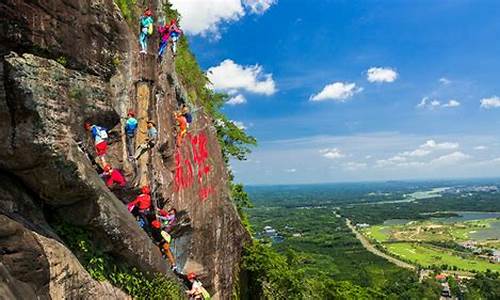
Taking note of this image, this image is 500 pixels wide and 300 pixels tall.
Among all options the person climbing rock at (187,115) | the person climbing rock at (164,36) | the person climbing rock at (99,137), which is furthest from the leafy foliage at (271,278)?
the person climbing rock at (99,137)

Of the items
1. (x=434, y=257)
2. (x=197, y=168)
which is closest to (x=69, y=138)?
(x=197, y=168)

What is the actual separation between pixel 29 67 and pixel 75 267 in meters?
3.72

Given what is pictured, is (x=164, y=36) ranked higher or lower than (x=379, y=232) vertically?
higher

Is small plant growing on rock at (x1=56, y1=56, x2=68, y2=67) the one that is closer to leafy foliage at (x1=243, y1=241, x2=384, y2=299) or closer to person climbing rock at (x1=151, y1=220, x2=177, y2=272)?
person climbing rock at (x1=151, y1=220, x2=177, y2=272)

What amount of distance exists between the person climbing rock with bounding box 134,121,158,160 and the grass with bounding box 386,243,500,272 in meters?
95.4

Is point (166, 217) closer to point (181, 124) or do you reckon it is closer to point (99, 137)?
point (181, 124)

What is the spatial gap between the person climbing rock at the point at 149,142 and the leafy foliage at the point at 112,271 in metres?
2.77

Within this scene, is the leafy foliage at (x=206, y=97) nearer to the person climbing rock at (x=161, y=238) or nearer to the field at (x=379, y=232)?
the person climbing rock at (x=161, y=238)

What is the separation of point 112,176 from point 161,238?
2639 millimetres

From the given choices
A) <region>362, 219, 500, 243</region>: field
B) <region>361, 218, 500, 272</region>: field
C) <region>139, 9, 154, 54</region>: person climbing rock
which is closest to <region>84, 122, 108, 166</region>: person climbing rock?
<region>139, 9, 154, 54</region>: person climbing rock

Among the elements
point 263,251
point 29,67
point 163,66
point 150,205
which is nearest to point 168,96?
point 163,66

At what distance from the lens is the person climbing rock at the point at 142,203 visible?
1082 cm

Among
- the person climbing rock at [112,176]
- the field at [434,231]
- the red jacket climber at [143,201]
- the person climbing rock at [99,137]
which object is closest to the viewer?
the person climbing rock at [99,137]

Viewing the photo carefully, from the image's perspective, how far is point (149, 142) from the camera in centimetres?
1129
